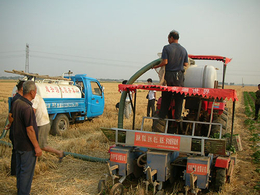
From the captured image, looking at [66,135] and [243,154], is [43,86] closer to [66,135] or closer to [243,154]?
[66,135]

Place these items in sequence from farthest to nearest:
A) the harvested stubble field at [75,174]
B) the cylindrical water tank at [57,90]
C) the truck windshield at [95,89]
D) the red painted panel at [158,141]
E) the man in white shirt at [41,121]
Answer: the truck windshield at [95,89] → the cylindrical water tank at [57,90] → the man in white shirt at [41,121] → the harvested stubble field at [75,174] → the red painted panel at [158,141]

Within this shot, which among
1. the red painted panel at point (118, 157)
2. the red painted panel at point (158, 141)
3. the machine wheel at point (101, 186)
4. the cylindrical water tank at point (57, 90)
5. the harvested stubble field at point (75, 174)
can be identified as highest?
the cylindrical water tank at point (57, 90)

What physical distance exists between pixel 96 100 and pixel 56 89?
2130mm

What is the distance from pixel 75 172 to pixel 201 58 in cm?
446

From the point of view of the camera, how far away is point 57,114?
931cm

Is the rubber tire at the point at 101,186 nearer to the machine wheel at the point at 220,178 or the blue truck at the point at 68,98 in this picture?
the machine wheel at the point at 220,178

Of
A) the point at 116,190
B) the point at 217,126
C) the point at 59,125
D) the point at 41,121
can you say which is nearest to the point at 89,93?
the point at 59,125

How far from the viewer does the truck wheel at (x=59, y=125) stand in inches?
355

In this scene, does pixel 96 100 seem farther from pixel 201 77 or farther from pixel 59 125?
pixel 201 77

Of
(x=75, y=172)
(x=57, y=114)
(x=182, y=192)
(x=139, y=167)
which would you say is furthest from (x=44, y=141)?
(x=57, y=114)

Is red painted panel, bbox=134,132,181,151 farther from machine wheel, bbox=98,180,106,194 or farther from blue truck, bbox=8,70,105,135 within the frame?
blue truck, bbox=8,70,105,135

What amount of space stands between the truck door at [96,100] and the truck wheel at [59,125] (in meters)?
1.21

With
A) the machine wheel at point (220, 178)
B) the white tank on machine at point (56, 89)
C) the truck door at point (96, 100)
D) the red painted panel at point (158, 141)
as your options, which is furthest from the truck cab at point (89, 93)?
the machine wheel at point (220, 178)

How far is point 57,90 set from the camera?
9195 mm
